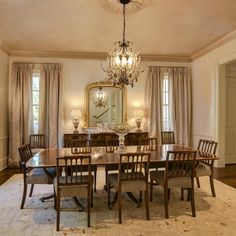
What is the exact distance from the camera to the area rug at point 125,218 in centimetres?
279

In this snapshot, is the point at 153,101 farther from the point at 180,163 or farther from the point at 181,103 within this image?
the point at 180,163

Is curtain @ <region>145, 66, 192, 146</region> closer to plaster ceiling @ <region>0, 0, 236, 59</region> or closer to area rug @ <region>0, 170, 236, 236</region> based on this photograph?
plaster ceiling @ <region>0, 0, 236, 59</region>

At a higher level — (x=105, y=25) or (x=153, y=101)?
(x=105, y=25)

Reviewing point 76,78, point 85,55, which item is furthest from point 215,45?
point 76,78

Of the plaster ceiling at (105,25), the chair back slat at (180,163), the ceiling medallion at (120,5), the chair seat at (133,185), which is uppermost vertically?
the plaster ceiling at (105,25)

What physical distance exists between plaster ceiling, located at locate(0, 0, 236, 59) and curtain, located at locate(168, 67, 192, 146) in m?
0.81

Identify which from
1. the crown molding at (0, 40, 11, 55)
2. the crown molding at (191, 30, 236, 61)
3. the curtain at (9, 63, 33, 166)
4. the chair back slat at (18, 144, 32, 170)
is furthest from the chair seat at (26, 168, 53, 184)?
the crown molding at (191, 30, 236, 61)

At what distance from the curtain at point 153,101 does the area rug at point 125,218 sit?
9.48ft

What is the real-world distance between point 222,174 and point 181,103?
234 cm

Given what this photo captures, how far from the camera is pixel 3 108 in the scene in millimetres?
6102

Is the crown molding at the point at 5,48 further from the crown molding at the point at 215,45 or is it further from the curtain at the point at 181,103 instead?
the crown molding at the point at 215,45

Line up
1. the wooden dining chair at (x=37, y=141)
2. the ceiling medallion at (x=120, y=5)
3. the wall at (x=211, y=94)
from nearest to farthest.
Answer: the ceiling medallion at (x=120, y=5), the wall at (x=211, y=94), the wooden dining chair at (x=37, y=141)

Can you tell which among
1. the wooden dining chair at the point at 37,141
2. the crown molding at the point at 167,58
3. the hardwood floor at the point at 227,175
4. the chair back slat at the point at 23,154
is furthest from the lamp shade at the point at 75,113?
the hardwood floor at the point at 227,175

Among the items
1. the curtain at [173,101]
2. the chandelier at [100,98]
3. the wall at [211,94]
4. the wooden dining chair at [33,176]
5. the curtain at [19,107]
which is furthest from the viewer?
the curtain at [173,101]
